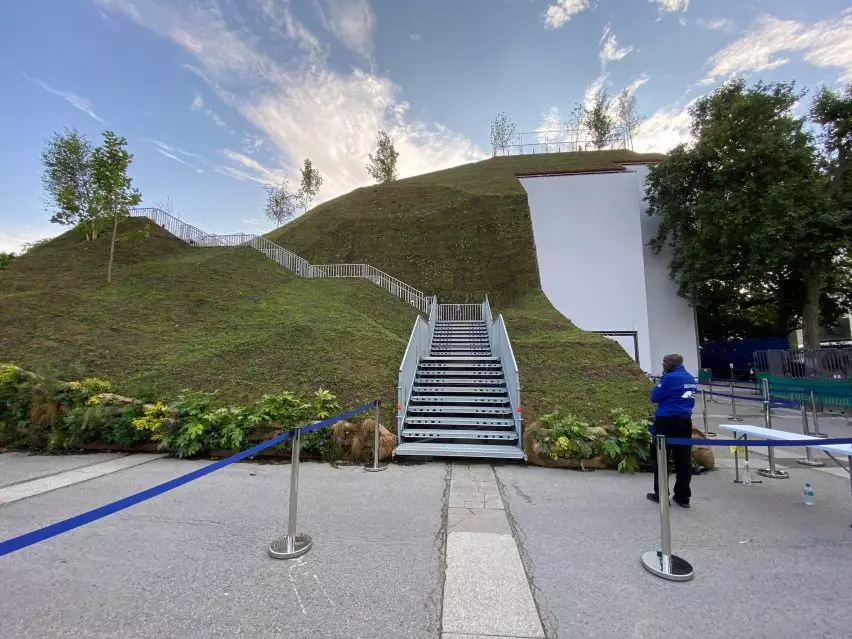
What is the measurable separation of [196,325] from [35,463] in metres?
5.76

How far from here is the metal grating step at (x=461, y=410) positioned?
700cm

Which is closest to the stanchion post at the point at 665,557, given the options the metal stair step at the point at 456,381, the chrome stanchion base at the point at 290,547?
the chrome stanchion base at the point at 290,547

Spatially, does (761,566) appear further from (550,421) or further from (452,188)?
(452,188)

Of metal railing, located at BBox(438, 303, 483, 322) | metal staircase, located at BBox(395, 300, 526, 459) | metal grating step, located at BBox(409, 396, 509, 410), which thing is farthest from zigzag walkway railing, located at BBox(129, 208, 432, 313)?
metal grating step, located at BBox(409, 396, 509, 410)

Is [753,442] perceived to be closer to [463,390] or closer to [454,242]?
[463,390]

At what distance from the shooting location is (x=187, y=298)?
13.1m

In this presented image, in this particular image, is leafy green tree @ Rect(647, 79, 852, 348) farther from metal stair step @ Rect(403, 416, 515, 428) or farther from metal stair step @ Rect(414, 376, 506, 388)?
metal stair step @ Rect(403, 416, 515, 428)

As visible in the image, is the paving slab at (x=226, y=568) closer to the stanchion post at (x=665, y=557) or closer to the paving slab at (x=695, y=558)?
the paving slab at (x=695, y=558)

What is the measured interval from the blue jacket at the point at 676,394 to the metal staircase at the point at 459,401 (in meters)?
2.15

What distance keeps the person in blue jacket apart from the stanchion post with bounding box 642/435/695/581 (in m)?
1.43

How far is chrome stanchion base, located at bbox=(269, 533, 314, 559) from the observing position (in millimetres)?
3111

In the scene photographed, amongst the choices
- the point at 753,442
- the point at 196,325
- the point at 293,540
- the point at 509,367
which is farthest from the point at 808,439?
the point at 196,325

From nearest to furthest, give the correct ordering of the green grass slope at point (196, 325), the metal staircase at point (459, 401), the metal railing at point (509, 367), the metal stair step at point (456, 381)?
the metal staircase at point (459, 401)
the metal railing at point (509, 367)
the green grass slope at point (196, 325)
the metal stair step at point (456, 381)

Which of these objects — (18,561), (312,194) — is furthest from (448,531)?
(312,194)
